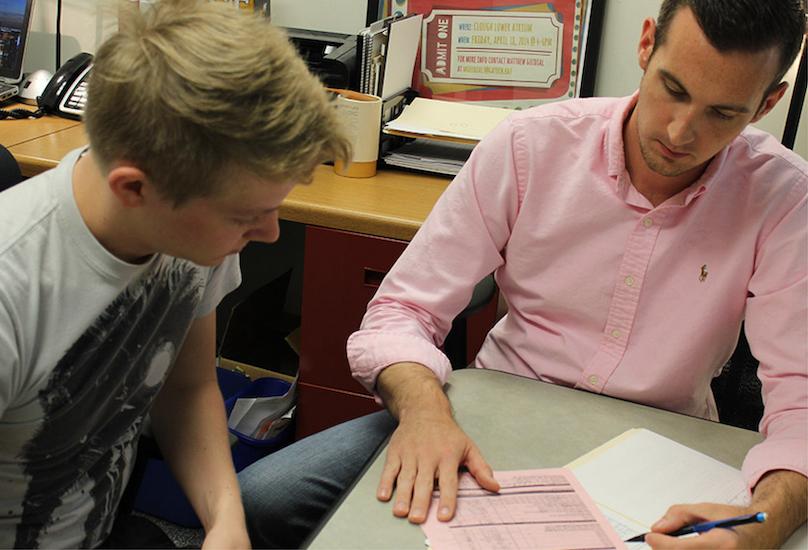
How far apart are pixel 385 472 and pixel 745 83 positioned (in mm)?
681

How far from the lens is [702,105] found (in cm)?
118

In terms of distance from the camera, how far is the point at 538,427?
1137mm

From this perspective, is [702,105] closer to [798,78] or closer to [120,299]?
[120,299]

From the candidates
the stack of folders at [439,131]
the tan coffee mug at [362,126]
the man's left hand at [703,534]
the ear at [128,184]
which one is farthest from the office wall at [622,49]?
the ear at [128,184]

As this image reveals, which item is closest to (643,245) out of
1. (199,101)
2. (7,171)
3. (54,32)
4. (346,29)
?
(199,101)

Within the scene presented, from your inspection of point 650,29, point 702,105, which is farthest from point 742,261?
point 650,29

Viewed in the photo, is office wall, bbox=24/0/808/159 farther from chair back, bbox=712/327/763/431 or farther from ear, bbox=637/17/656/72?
ear, bbox=637/17/656/72

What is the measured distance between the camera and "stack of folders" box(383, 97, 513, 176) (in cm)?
200

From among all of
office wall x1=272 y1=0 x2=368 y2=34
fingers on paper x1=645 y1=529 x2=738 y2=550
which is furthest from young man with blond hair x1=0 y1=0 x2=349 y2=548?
office wall x1=272 y1=0 x2=368 y2=34

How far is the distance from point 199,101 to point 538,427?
601 mm

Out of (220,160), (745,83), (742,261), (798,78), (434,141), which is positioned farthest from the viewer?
(434,141)

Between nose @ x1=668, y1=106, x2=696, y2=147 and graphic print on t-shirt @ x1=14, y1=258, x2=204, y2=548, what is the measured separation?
66cm

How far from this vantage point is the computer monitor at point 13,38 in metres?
2.24

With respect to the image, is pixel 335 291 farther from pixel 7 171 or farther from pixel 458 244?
pixel 7 171
